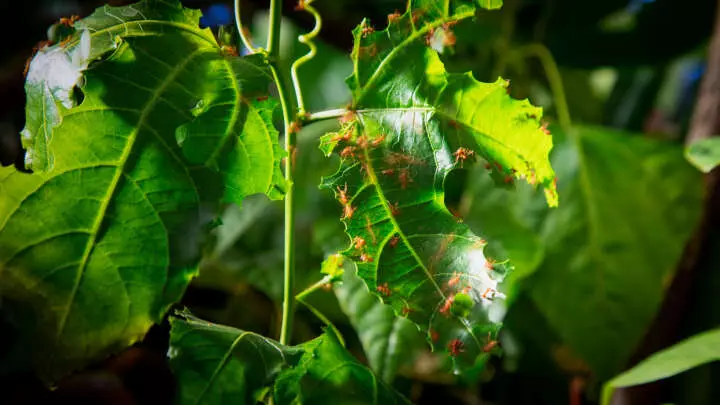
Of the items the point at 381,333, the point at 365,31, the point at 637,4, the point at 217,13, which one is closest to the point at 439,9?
the point at 365,31

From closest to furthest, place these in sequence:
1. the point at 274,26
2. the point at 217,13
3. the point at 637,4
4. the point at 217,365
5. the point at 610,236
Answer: the point at 217,365, the point at 274,26, the point at 610,236, the point at 217,13, the point at 637,4

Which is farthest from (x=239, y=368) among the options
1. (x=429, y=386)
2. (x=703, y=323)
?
(x=703, y=323)

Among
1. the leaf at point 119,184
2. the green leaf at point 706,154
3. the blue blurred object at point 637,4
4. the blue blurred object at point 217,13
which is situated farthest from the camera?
the blue blurred object at point 637,4

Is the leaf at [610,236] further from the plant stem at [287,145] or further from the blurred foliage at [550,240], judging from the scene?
the plant stem at [287,145]

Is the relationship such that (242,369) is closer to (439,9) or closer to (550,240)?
(439,9)

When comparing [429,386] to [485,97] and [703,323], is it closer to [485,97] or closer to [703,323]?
[703,323]

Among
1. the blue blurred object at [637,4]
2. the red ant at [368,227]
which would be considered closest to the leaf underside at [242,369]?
the red ant at [368,227]
